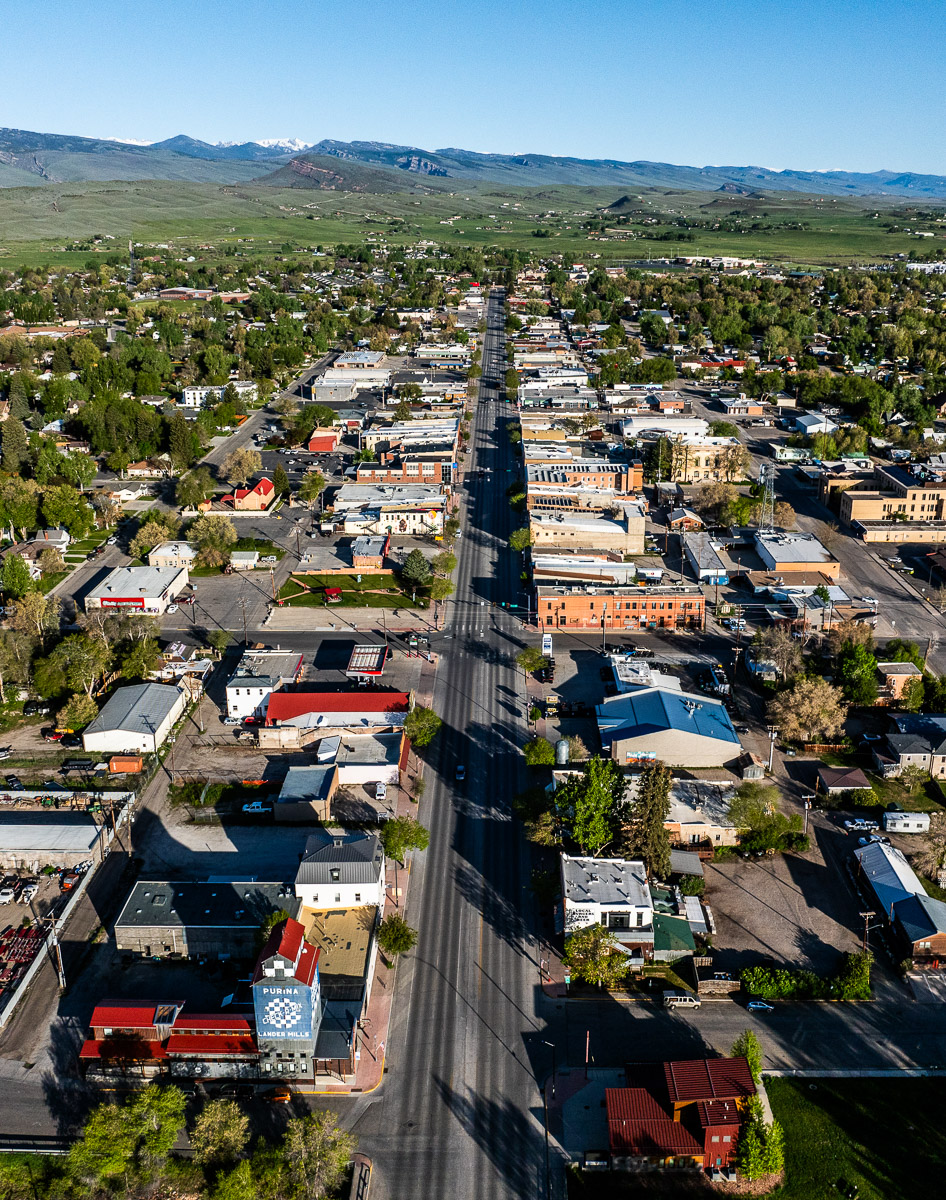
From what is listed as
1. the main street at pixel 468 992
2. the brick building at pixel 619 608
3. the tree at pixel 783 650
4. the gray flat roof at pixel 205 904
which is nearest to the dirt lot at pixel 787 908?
the main street at pixel 468 992

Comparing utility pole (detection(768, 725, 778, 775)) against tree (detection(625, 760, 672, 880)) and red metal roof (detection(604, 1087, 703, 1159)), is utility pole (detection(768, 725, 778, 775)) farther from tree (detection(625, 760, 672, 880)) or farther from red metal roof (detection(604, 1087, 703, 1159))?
red metal roof (detection(604, 1087, 703, 1159))

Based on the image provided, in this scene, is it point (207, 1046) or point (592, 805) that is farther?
point (592, 805)

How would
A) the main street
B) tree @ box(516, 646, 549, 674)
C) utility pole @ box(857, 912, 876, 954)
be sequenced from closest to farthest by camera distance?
the main street < utility pole @ box(857, 912, 876, 954) < tree @ box(516, 646, 549, 674)

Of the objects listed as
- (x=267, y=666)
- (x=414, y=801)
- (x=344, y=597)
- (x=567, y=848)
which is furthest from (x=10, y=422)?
(x=567, y=848)

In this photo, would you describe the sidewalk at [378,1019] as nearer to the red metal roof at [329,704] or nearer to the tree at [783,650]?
the red metal roof at [329,704]

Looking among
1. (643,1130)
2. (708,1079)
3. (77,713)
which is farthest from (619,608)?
(643,1130)

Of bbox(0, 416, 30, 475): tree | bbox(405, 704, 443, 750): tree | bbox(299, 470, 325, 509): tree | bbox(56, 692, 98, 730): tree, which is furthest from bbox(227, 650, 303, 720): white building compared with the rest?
bbox(0, 416, 30, 475): tree

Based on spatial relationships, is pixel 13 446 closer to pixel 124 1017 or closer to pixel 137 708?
pixel 137 708
